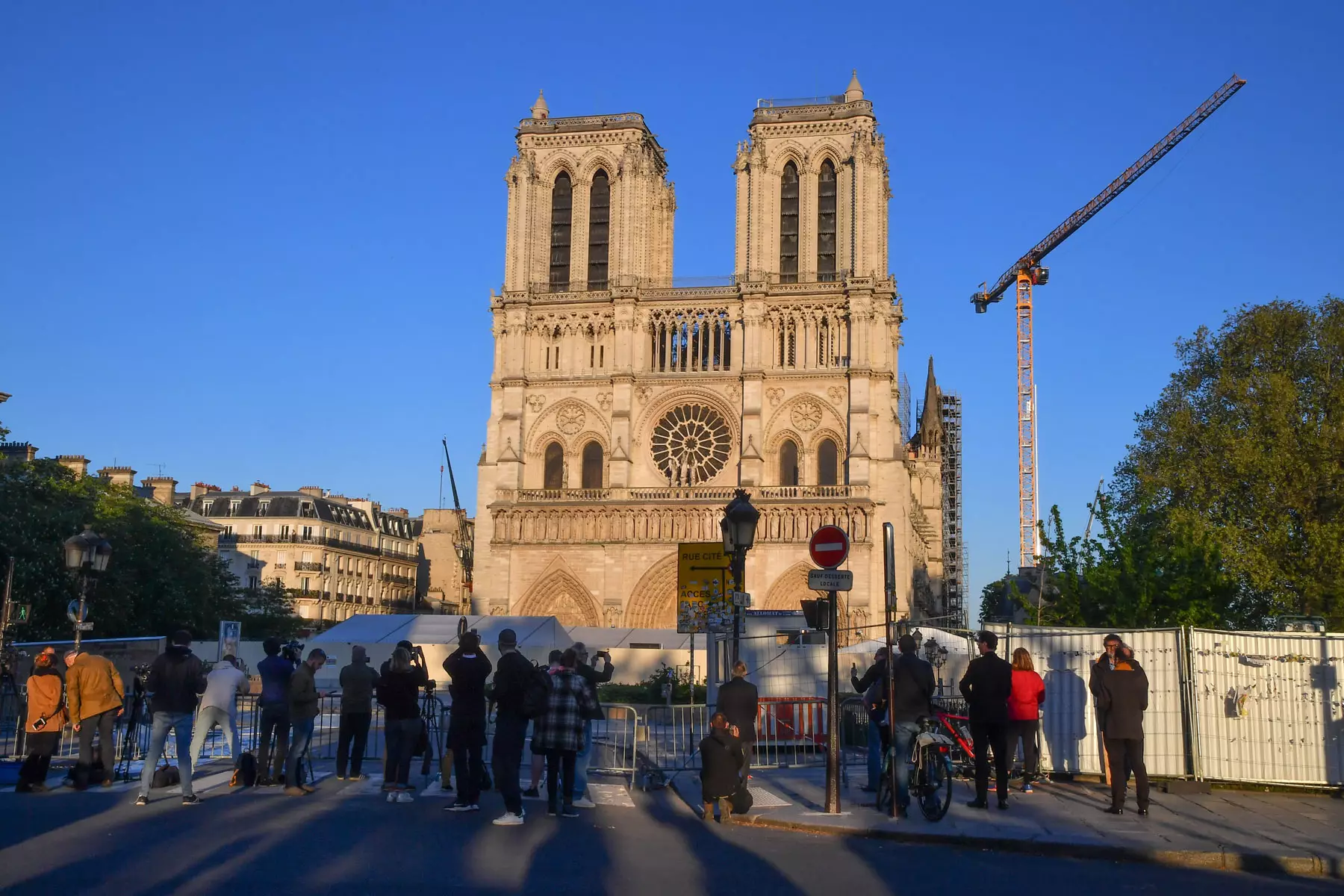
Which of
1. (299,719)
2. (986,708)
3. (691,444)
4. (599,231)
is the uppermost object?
(599,231)

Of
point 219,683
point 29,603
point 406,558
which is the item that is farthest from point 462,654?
point 406,558

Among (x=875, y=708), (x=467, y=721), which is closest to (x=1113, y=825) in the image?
(x=875, y=708)

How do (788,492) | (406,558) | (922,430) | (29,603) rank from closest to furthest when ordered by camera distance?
1. (29,603)
2. (788,492)
3. (922,430)
4. (406,558)

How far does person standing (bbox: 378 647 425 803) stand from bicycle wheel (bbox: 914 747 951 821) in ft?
14.7

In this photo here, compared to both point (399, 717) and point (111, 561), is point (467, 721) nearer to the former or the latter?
point (399, 717)

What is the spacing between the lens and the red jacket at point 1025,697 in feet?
39.8

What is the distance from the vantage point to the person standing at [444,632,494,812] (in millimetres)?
11102

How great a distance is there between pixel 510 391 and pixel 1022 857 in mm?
39555

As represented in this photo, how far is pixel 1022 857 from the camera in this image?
9367mm

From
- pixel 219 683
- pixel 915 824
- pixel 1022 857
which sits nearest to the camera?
pixel 1022 857

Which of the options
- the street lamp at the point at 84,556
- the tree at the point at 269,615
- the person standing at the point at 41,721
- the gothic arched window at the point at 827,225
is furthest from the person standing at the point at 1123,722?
the tree at the point at 269,615

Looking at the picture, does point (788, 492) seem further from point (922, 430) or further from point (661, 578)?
point (922, 430)

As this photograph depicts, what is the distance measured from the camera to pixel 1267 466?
28703 mm

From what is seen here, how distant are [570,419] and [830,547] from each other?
119 ft
